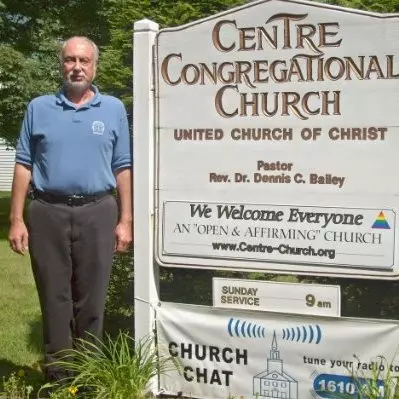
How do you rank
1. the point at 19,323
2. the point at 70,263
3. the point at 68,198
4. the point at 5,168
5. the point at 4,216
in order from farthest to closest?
the point at 5,168
the point at 4,216
the point at 19,323
the point at 70,263
the point at 68,198

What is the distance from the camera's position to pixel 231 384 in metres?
4.29

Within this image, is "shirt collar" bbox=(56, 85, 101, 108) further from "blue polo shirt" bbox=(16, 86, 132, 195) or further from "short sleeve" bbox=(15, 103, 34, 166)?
"short sleeve" bbox=(15, 103, 34, 166)

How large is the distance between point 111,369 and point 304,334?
1061 millimetres

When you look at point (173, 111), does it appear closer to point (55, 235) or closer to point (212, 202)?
point (212, 202)

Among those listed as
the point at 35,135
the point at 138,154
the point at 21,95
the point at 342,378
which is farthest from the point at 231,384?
the point at 21,95

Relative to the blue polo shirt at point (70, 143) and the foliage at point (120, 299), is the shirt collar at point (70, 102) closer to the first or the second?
the blue polo shirt at point (70, 143)

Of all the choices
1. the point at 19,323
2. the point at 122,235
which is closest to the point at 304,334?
the point at 122,235

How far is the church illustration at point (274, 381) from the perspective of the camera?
4.16 metres

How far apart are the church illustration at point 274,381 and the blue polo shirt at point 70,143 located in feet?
4.33

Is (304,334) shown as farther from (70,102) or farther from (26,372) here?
(26,372)

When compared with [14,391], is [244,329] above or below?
above

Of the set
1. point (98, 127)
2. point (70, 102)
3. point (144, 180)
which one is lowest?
point (144, 180)

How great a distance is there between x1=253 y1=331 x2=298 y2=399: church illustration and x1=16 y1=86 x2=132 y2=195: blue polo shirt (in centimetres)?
132

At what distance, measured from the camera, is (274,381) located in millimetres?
4199
